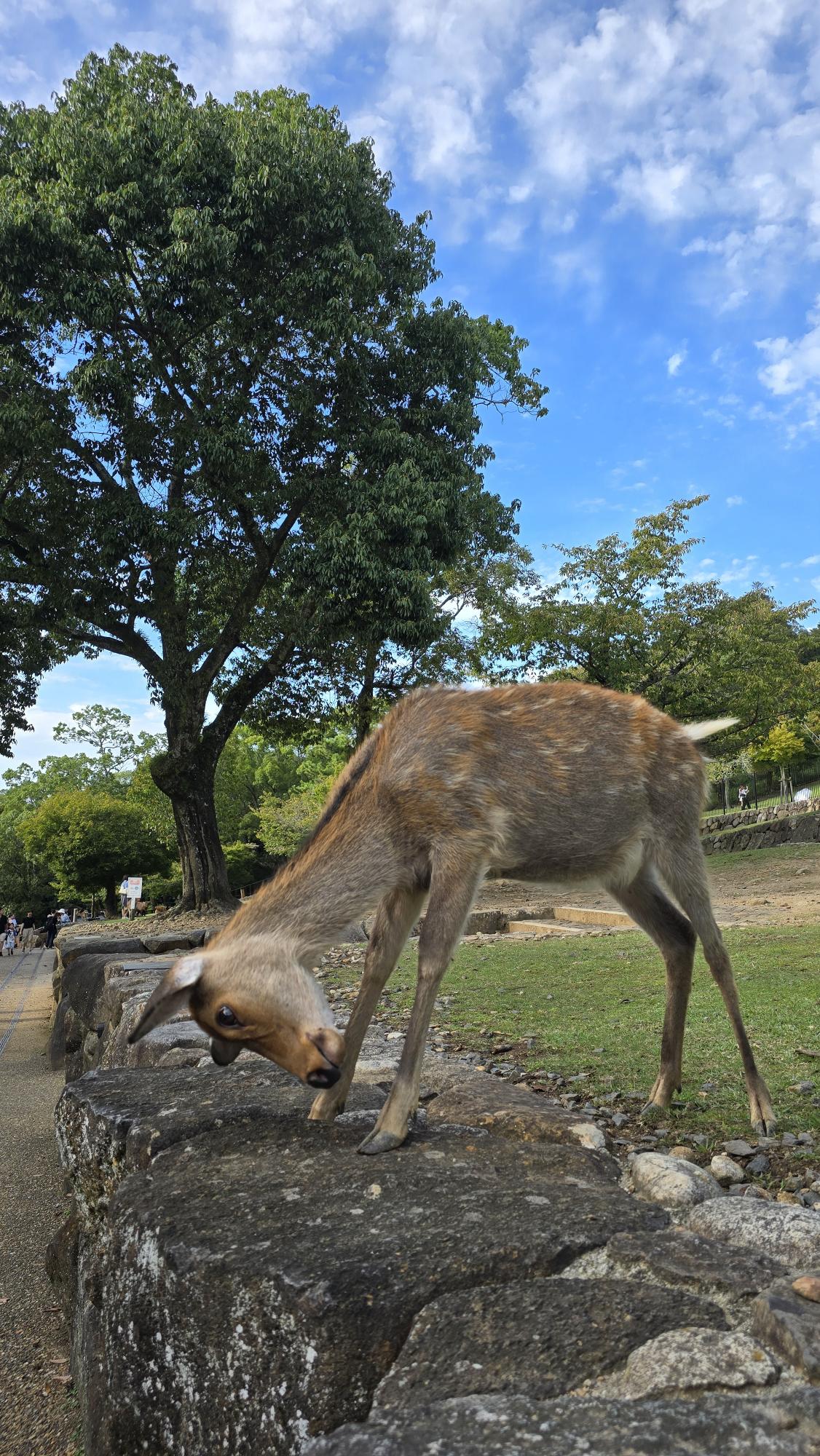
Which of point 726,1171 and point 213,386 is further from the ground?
point 213,386

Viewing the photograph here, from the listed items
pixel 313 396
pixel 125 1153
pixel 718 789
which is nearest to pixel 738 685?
pixel 313 396

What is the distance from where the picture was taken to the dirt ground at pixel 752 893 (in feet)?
46.2

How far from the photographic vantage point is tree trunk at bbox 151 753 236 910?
18172mm

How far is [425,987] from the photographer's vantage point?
3031mm

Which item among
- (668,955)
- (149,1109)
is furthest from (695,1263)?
(149,1109)

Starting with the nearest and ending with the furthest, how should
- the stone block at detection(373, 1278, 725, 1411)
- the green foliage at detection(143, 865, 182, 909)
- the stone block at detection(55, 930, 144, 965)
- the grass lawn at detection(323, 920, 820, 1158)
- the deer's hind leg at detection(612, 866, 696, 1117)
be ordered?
the stone block at detection(373, 1278, 725, 1411) < the deer's hind leg at detection(612, 866, 696, 1117) < the grass lawn at detection(323, 920, 820, 1158) < the stone block at detection(55, 930, 144, 965) < the green foliage at detection(143, 865, 182, 909)

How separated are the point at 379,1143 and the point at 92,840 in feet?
147

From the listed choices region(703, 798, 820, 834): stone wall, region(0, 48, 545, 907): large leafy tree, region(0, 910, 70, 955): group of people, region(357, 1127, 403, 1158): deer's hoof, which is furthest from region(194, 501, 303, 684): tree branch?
region(0, 910, 70, 955): group of people

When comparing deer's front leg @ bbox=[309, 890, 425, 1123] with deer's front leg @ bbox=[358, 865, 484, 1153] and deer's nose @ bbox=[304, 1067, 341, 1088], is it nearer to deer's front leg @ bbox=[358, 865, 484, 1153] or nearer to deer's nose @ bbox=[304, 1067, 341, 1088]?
deer's front leg @ bbox=[358, 865, 484, 1153]

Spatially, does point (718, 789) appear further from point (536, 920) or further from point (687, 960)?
point (687, 960)

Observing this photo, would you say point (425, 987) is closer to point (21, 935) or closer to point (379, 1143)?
point (379, 1143)

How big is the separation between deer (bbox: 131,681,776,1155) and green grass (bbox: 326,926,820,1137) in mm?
475

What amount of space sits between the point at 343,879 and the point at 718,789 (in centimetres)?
6002

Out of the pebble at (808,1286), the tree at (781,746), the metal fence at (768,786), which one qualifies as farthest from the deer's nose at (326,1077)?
the metal fence at (768,786)
